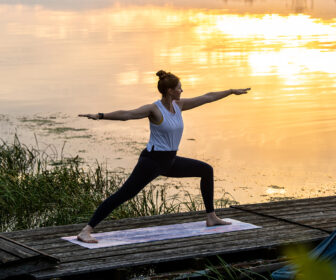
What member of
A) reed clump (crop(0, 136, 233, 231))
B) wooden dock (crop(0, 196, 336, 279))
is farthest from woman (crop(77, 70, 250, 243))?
reed clump (crop(0, 136, 233, 231))

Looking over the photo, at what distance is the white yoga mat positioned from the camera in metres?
6.57

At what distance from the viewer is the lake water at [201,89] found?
13.7 metres

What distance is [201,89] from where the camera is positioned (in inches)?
812

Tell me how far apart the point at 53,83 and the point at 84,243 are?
1673cm

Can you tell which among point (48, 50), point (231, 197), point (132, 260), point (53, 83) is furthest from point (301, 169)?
point (48, 50)

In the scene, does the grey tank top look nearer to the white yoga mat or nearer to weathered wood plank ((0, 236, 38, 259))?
the white yoga mat

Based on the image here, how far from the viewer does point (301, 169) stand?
1348 cm

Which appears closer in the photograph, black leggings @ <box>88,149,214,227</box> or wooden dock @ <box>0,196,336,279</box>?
wooden dock @ <box>0,196,336,279</box>

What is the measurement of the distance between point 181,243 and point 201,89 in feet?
46.8

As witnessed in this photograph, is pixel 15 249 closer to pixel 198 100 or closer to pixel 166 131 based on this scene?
pixel 166 131

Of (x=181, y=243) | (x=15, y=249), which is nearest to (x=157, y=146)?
(x=181, y=243)

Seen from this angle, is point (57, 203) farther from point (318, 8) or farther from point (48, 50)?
point (318, 8)

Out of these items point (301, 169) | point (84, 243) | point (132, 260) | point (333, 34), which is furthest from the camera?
point (333, 34)

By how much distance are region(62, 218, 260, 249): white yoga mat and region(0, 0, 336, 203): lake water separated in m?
4.57
